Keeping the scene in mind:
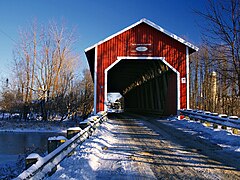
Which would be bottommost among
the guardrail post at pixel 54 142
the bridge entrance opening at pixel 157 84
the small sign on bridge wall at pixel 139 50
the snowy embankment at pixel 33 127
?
the snowy embankment at pixel 33 127

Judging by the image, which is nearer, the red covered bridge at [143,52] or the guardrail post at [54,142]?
the guardrail post at [54,142]

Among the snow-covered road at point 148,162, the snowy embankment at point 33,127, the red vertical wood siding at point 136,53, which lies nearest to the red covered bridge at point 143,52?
the red vertical wood siding at point 136,53

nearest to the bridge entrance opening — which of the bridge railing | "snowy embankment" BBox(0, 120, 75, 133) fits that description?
the bridge railing

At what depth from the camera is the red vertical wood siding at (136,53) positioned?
13312 millimetres

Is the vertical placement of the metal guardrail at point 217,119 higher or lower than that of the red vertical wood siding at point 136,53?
lower

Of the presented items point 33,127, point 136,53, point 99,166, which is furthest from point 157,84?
point 99,166

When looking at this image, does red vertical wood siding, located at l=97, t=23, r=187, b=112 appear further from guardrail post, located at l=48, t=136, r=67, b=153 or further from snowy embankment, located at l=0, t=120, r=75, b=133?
snowy embankment, located at l=0, t=120, r=75, b=133

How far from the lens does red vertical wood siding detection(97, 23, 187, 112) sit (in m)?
13.3

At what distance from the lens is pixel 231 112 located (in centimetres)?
1805

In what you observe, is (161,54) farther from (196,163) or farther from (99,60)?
(196,163)

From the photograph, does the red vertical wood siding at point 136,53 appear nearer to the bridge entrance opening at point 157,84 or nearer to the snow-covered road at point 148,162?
the bridge entrance opening at point 157,84

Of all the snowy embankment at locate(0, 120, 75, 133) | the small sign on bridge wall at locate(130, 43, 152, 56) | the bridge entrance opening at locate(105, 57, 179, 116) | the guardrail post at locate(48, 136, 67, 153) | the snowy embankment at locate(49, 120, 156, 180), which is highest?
the small sign on bridge wall at locate(130, 43, 152, 56)

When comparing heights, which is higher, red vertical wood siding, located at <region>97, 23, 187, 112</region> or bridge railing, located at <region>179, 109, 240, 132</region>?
red vertical wood siding, located at <region>97, 23, 187, 112</region>

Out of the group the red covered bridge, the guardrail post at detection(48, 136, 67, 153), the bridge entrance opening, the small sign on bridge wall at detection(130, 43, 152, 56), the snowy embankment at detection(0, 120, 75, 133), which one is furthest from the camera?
the snowy embankment at detection(0, 120, 75, 133)
